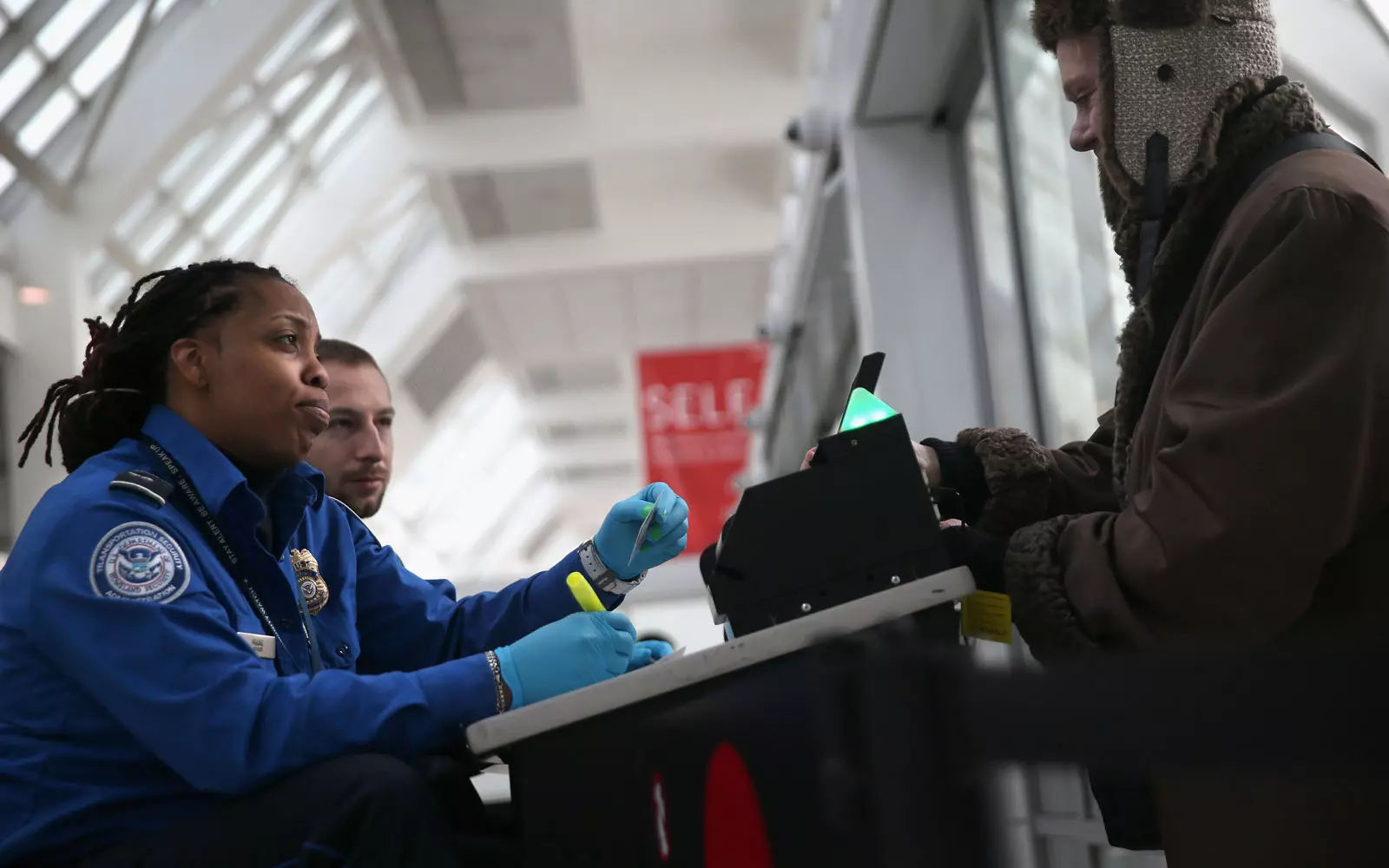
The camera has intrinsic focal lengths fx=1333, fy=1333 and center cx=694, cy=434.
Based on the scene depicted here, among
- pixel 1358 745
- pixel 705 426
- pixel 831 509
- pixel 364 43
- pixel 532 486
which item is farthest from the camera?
pixel 532 486

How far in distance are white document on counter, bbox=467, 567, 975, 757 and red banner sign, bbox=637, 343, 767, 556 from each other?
7.80m

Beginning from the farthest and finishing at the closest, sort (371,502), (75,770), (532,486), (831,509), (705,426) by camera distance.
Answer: (532,486) < (705,426) < (371,502) < (75,770) < (831,509)

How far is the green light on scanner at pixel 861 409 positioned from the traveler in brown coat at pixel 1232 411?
0.23 metres

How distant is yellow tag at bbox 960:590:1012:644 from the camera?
4.68 ft

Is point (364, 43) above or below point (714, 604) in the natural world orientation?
above

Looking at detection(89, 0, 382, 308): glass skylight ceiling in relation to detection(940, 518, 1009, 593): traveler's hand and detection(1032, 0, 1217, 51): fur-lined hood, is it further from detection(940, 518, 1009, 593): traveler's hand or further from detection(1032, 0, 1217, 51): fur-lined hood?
detection(940, 518, 1009, 593): traveler's hand

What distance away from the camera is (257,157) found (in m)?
8.88

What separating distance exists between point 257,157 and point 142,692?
8120 millimetres

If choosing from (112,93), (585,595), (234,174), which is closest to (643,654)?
(585,595)

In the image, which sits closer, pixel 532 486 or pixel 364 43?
pixel 364 43

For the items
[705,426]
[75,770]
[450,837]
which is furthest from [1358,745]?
[705,426]

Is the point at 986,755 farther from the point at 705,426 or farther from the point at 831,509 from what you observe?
the point at 705,426

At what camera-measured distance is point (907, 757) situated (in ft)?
2.73

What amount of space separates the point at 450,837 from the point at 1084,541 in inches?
28.9
